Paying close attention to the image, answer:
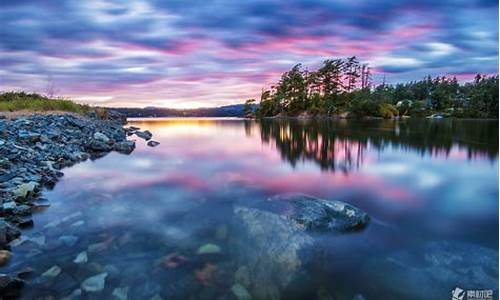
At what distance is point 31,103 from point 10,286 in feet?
78.5

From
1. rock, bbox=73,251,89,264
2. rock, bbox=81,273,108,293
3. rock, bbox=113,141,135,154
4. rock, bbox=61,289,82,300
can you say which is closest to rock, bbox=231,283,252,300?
rock, bbox=81,273,108,293

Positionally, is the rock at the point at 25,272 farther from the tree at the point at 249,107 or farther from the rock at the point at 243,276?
the tree at the point at 249,107

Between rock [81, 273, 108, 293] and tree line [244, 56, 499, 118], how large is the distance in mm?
65737

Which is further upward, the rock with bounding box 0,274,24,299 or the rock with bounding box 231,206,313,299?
the rock with bounding box 0,274,24,299

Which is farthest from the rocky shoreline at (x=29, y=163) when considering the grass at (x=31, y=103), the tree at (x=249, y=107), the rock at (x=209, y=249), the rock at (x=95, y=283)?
the tree at (x=249, y=107)

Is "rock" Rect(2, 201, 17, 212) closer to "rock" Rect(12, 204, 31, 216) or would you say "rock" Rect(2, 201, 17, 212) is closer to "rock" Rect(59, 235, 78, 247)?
"rock" Rect(12, 204, 31, 216)

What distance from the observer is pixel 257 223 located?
17.1 ft

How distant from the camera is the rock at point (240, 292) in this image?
349 centimetres

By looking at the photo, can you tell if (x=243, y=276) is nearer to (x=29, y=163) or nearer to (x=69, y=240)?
(x=69, y=240)

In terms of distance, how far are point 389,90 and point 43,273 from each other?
102632 mm

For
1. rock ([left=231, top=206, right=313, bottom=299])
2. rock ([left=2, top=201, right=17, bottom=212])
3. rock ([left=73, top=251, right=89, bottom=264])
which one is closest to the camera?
rock ([left=231, top=206, right=313, bottom=299])

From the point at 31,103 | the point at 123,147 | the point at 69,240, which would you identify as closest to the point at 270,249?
the point at 69,240

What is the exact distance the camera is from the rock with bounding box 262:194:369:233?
521cm

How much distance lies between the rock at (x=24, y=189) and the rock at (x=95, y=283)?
138 inches
